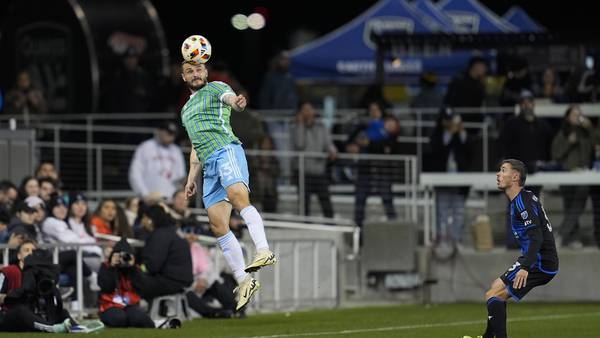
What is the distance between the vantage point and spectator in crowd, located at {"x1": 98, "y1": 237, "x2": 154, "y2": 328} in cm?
1828

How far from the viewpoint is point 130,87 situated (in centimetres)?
2741

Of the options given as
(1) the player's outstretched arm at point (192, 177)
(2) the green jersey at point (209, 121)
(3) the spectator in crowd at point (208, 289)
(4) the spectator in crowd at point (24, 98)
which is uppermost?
(4) the spectator in crowd at point (24, 98)

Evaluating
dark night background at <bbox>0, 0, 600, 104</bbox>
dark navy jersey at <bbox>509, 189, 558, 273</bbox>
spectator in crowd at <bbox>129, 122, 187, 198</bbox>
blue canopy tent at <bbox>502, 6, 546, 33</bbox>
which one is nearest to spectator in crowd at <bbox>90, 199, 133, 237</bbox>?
spectator in crowd at <bbox>129, 122, 187, 198</bbox>

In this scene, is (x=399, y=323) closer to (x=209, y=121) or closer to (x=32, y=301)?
(x=209, y=121)

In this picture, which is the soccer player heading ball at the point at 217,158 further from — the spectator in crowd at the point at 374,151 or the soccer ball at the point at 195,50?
the spectator in crowd at the point at 374,151

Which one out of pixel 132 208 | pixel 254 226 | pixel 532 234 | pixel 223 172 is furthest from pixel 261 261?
pixel 132 208

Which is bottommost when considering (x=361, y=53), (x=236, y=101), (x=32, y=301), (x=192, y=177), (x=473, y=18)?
(x=32, y=301)

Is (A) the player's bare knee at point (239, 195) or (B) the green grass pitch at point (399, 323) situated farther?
(B) the green grass pitch at point (399, 323)

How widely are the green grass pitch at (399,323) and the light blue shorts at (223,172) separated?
1556mm

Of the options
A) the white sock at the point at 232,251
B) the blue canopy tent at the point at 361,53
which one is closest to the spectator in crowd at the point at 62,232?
the white sock at the point at 232,251

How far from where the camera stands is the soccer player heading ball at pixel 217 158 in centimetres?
1584

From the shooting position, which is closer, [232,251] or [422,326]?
[232,251]

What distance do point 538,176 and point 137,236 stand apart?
6.30 meters

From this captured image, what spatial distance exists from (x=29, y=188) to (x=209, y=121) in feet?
18.2
